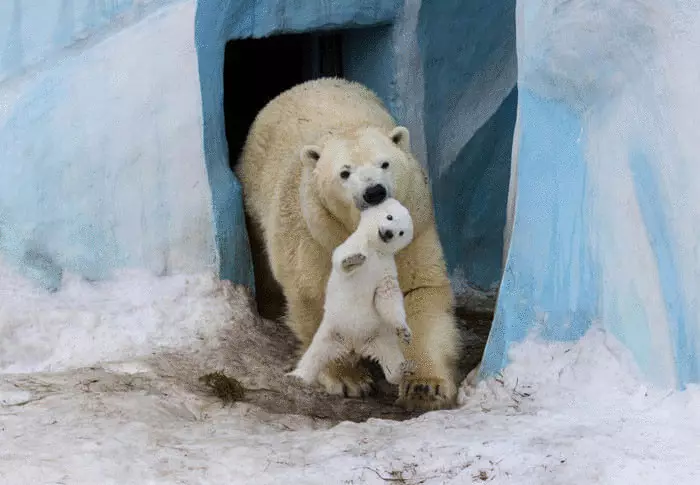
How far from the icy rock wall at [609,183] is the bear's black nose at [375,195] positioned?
0.56 m

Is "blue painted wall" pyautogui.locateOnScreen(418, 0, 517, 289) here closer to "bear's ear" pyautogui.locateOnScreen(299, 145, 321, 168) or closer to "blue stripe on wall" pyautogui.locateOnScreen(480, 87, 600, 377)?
"bear's ear" pyautogui.locateOnScreen(299, 145, 321, 168)

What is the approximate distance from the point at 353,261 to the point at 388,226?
190 millimetres

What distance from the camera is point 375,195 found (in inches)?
167

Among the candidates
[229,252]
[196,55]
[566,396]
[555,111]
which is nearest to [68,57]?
[196,55]

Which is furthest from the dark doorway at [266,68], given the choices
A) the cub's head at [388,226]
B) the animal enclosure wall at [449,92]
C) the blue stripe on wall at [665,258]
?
the blue stripe on wall at [665,258]

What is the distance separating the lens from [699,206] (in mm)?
3373

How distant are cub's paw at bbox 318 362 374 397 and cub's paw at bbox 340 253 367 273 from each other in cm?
87

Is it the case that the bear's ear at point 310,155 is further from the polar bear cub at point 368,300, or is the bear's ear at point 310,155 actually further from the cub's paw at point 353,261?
the cub's paw at point 353,261

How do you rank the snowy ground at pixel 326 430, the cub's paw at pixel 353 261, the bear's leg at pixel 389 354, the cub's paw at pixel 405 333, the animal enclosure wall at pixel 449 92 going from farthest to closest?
1. the animal enclosure wall at pixel 449 92
2. the bear's leg at pixel 389 354
3. the cub's paw at pixel 405 333
4. the cub's paw at pixel 353 261
5. the snowy ground at pixel 326 430

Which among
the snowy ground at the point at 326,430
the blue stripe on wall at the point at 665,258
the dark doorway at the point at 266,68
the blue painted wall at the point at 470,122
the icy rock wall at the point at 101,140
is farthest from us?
the dark doorway at the point at 266,68

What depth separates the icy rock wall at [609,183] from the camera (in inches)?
136

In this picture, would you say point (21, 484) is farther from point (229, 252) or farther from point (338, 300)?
point (229, 252)

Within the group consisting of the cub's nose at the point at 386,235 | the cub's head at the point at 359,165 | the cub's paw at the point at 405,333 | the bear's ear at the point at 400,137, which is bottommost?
the cub's paw at the point at 405,333

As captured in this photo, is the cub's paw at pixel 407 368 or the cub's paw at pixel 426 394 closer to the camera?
the cub's paw at pixel 426 394
